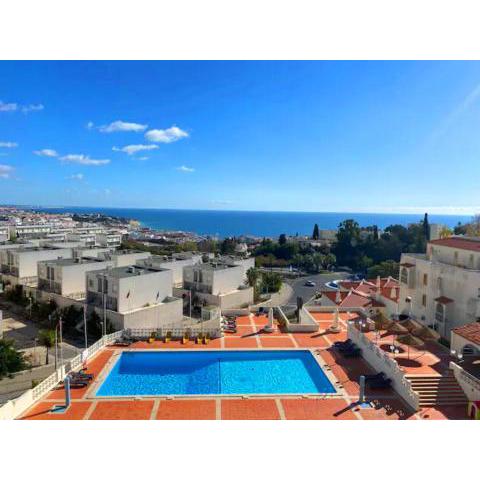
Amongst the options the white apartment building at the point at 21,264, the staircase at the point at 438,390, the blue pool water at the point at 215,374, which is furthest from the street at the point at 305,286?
the white apartment building at the point at 21,264

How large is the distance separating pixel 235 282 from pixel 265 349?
1470cm

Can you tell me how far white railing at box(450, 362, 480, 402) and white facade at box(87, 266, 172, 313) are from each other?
2138cm

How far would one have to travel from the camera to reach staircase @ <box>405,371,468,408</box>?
1688 cm

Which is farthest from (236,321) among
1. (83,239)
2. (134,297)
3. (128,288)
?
(83,239)

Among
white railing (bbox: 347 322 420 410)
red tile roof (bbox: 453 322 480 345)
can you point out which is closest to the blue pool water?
white railing (bbox: 347 322 420 410)

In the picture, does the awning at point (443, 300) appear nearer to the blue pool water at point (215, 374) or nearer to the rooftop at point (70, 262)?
the blue pool water at point (215, 374)

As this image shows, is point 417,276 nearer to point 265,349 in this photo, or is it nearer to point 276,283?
point 265,349

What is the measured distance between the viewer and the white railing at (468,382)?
650 inches

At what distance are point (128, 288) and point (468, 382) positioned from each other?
72.6 ft

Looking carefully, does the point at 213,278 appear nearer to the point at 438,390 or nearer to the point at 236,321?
the point at 236,321

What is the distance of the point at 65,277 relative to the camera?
33.6 meters
